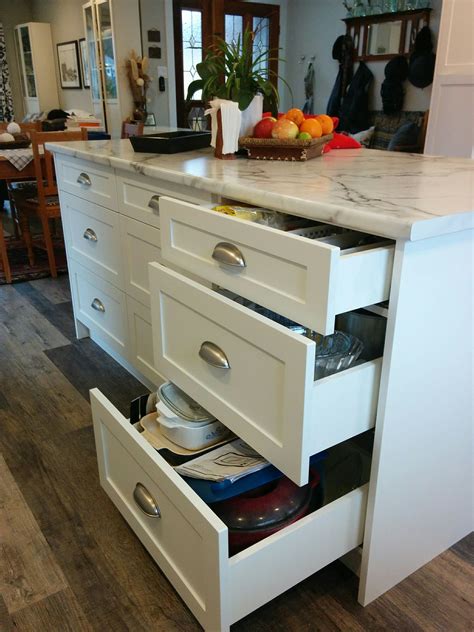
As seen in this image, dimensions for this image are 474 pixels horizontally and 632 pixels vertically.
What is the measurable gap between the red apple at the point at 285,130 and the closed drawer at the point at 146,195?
0.31 metres

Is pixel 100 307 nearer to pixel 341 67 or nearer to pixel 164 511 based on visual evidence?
pixel 164 511

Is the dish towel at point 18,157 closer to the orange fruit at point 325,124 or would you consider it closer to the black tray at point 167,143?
the black tray at point 167,143

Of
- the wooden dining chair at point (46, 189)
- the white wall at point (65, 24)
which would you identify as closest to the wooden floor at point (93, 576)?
the wooden dining chair at point (46, 189)

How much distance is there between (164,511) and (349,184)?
2.54ft

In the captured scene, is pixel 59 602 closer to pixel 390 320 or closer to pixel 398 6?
pixel 390 320

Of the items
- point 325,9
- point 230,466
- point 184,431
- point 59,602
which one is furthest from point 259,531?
point 325,9

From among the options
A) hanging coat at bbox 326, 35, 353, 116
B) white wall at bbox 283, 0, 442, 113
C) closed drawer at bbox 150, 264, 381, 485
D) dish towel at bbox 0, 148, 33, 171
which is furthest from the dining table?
white wall at bbox 283, 0, 442, 113

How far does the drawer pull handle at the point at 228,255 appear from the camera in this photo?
970 mm

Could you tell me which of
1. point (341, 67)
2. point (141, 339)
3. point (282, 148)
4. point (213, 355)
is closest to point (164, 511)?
point (213, 355)

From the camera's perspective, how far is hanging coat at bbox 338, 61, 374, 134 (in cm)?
503

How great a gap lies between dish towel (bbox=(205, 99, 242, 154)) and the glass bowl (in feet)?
2.33

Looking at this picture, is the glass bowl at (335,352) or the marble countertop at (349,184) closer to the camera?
the marble countertop at (349,184)

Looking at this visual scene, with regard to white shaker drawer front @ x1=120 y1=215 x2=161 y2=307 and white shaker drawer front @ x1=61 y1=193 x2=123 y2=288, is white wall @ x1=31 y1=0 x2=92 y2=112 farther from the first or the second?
white shaker drawer front @ x1=120 y1=215 x2=161 y2=307

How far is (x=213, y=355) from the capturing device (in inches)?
40.6
